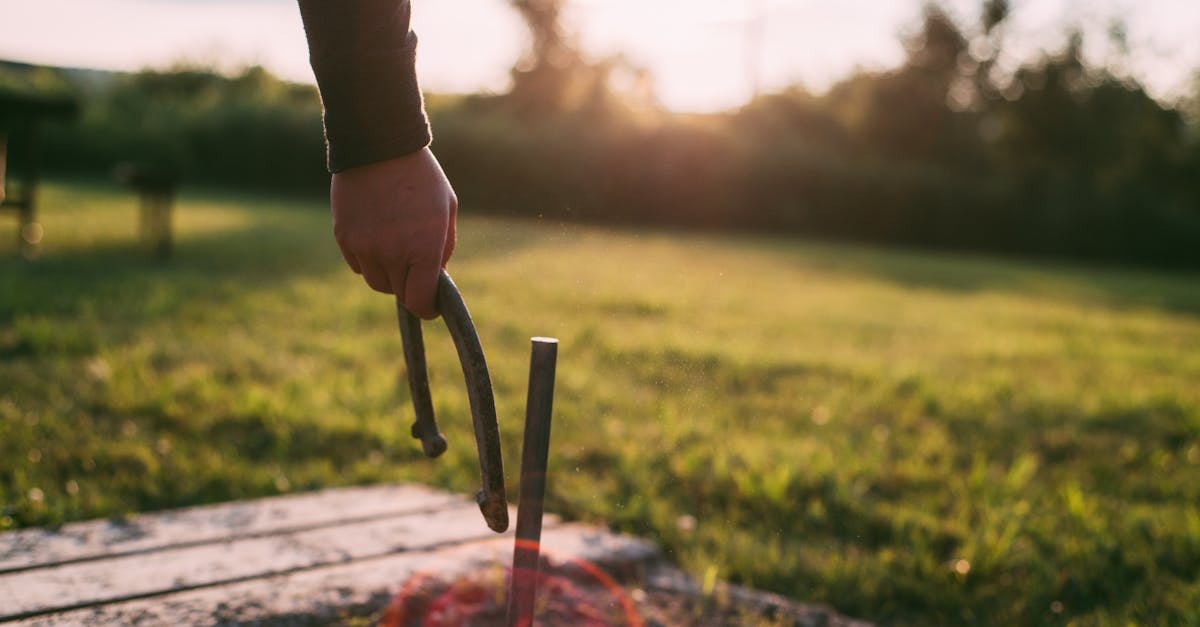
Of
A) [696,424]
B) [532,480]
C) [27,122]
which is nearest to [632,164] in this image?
[27,122]

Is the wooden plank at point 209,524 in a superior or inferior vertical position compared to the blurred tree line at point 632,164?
inferior

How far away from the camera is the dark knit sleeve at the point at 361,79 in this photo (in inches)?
45.9

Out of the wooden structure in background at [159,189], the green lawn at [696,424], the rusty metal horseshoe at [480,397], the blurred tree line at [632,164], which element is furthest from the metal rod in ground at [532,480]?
the blurred tree line at [632,164]

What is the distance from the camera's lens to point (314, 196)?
68.5 feet

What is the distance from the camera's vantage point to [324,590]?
1852 mm

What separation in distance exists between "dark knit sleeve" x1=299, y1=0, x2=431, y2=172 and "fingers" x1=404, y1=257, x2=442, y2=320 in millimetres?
137

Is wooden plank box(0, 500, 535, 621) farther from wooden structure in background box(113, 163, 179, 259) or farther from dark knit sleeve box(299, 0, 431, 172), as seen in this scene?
wooden structure in background box(113, 163, 179, 259)

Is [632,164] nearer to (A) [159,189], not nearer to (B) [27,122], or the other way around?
(A) [159,189]

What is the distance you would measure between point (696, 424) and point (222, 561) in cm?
216

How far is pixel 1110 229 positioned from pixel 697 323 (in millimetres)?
22225

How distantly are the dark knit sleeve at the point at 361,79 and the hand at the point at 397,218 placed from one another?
Answer: 0.02 meters

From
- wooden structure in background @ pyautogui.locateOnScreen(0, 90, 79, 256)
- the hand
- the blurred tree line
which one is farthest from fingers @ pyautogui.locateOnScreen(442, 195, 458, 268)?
the blurred tree line

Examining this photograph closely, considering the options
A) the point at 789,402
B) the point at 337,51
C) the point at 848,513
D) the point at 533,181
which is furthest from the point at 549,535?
the point at 533,181

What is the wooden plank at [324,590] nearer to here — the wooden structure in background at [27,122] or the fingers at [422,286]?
the fingers at [422,286]
